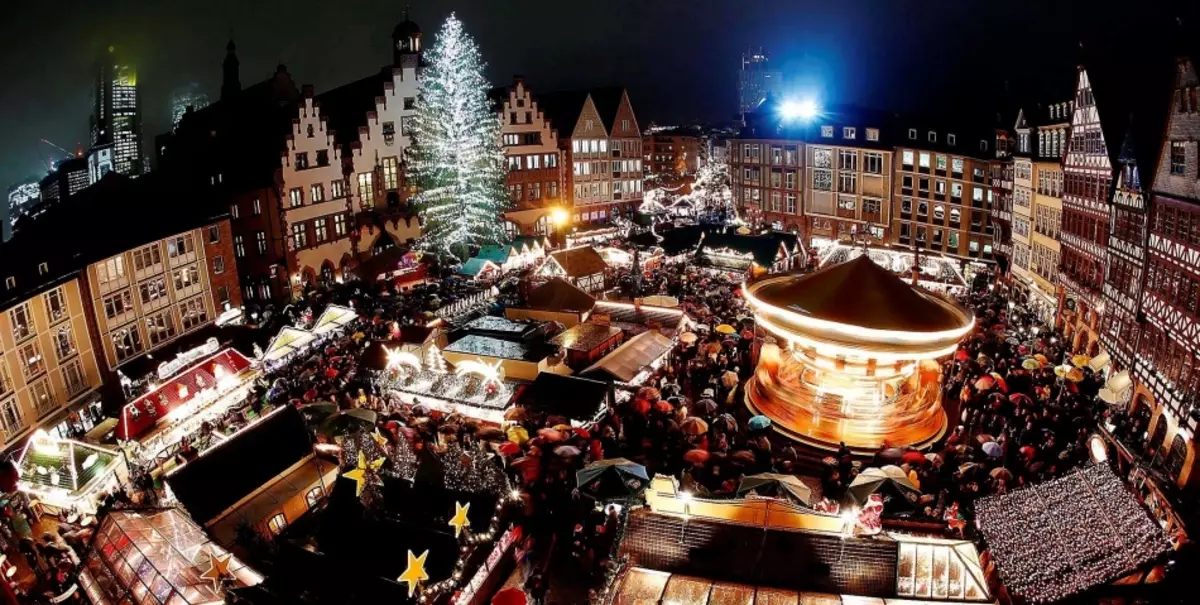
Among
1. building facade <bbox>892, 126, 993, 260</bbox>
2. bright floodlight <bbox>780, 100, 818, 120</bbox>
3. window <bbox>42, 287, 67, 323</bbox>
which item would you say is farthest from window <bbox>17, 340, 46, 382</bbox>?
bright floodlight <bbox>780, 100, 818, 120</bbox>

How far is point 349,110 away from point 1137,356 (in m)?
43.5

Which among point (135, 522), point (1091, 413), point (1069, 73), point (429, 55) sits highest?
point (429, 55)

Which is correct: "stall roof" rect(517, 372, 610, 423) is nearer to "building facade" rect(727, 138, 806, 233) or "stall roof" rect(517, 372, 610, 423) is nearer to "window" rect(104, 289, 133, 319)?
"window" rect(104, 289, 133, 319)

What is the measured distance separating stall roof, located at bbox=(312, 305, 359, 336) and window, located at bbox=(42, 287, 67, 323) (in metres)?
8.32

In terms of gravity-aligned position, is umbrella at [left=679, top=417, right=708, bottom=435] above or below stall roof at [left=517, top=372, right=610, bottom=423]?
below

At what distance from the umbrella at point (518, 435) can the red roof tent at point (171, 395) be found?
9.95 m

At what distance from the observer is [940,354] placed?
66.7 ft

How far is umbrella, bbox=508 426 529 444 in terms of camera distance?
2106cm

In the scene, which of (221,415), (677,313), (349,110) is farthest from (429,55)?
(221,415)

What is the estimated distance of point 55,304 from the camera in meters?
26.3

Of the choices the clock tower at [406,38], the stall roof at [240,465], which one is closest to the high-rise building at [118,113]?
the clock tower at [406,38]

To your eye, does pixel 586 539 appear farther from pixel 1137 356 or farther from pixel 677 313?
pixel 1137 356

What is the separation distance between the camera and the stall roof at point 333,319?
97.3ft

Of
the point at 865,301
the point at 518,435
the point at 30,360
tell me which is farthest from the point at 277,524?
the point at 865,301
